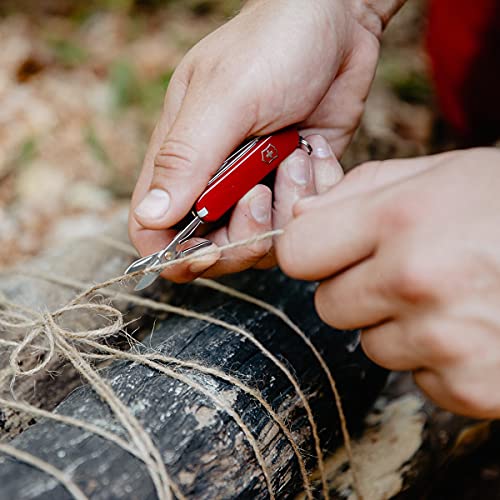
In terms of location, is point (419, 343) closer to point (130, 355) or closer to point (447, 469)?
point (130, 355)

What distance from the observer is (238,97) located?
113 cm

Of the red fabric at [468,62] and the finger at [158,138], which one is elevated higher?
the finger at [158,138]

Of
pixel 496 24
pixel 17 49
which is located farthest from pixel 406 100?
pixel 17 49

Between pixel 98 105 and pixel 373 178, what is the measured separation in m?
1.88

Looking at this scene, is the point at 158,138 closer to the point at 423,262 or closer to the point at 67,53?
the point at 423,262

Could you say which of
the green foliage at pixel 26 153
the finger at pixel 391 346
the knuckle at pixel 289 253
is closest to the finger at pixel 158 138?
the knuckle at pixel 289 253

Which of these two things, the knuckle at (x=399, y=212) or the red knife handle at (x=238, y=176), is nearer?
the knuckle at (x=399, y=212)

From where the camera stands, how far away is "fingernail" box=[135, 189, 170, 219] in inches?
41.9

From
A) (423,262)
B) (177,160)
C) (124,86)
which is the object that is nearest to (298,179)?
(177,160)

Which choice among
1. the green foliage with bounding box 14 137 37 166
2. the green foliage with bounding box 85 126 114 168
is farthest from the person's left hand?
the green foliage with bounding box 14 137 37 166

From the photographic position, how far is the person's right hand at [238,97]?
1.08m

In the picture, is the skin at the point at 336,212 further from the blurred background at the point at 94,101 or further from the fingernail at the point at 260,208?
the blurred background at the point at 94,101

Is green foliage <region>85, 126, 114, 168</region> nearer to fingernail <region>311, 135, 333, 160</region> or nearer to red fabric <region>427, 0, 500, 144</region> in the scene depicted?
fingernail <region>311, 135, 333, 160</region>

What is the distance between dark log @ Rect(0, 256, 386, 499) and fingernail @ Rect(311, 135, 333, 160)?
0.27 meters
